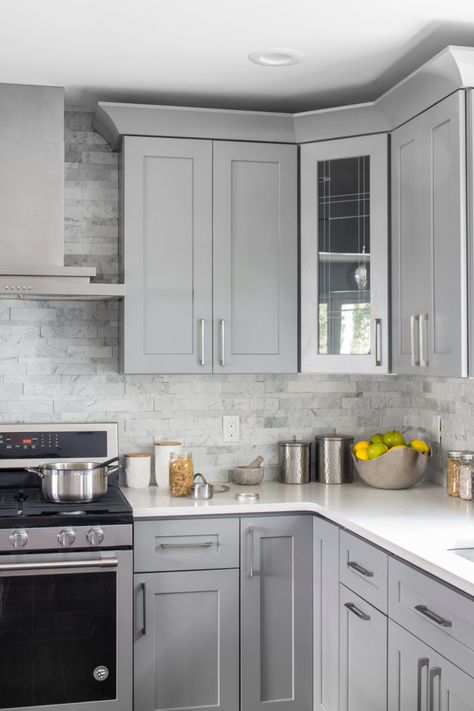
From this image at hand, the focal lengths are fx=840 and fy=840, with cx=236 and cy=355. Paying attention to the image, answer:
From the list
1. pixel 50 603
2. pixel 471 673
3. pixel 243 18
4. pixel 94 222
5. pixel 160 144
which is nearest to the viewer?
pixel 471 673

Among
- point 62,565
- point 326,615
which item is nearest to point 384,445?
point 326,615

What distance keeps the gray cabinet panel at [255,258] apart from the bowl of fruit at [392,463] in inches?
18.2

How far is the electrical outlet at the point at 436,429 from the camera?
3.47 m

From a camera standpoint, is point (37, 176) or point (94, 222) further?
point (94, 222)

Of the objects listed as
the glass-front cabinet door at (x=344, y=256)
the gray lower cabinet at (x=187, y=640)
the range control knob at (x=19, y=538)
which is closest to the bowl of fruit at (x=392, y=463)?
the glass-front cabinet door at (x=344, y=256)

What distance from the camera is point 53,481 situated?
119 inches

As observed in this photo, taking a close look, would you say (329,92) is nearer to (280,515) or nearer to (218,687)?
(280,515)

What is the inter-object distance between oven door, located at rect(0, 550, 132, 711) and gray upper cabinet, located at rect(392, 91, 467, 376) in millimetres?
1281

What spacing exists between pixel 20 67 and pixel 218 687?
2375mm

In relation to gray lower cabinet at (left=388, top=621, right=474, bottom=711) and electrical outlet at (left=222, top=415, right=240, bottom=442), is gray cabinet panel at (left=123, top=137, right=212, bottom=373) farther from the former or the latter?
gray lower cabinet at (left=388, top=621, right=474, bottom=711)

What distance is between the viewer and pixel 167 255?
3.35 metres

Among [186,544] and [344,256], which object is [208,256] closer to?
[344,256]

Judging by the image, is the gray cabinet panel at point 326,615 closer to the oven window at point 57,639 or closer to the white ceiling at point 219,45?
the oven window at point 57,639

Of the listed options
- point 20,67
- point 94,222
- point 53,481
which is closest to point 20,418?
point 53,481
